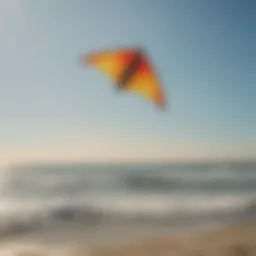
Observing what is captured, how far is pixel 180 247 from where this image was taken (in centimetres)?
101

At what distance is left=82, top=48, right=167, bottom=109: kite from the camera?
1.03m

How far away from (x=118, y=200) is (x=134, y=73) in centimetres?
27

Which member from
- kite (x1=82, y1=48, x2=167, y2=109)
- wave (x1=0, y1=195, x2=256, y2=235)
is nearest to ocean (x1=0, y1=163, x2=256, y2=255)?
wave (x1=0, y1=195, x2=256, y2=235)

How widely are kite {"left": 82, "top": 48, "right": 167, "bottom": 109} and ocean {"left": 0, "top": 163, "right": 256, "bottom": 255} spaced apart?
0.50ft

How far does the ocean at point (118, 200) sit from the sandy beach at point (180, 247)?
0.6 inches

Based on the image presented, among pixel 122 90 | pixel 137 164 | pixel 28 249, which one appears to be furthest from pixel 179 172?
pixel 28 249

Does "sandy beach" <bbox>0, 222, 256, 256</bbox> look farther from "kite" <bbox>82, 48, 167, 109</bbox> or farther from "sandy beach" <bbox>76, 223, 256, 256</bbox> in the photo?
"kite" <bbox>82, 48, 167, 109</bbox>

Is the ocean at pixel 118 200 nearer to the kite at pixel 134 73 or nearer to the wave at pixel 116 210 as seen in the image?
the wave at pixel 116 210

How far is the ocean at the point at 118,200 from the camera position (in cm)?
95

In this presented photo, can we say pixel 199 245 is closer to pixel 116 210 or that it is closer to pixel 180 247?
pixel 180 247

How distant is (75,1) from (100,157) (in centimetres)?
33

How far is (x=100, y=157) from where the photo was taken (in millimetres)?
1010

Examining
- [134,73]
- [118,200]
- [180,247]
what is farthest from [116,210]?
[134,73]

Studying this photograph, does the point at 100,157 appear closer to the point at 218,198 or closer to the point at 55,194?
the point at 55,194
